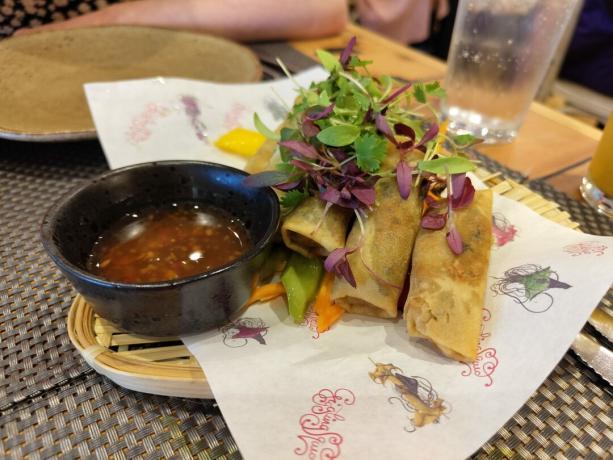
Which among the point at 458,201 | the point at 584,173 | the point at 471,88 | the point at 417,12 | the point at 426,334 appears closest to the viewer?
the point at 426,334

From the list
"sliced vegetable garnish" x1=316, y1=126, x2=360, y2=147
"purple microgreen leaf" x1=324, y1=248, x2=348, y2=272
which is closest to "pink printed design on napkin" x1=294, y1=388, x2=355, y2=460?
"purple microgreen leaf" x1=324, y1=248, x2=348, y2=272

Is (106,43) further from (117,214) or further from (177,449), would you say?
(177,449)

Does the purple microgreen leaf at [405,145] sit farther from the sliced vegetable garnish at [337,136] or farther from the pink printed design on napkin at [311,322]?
the pink printed design on napkin at [311,322]

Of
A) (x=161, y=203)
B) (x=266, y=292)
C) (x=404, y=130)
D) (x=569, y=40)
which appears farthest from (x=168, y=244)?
(x=569, y=40)

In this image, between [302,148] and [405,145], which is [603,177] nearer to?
[405,145]

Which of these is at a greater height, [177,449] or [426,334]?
[426,334]

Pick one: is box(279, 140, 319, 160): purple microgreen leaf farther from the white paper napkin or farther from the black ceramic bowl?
the white paper napkin

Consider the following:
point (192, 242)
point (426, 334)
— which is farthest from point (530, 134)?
point (192, 242)

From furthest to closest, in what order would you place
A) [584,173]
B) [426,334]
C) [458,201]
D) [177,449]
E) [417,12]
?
1. [417,12]
2. [584,173]
3. [458,201]
4. [426,334]
5. [177,449]
